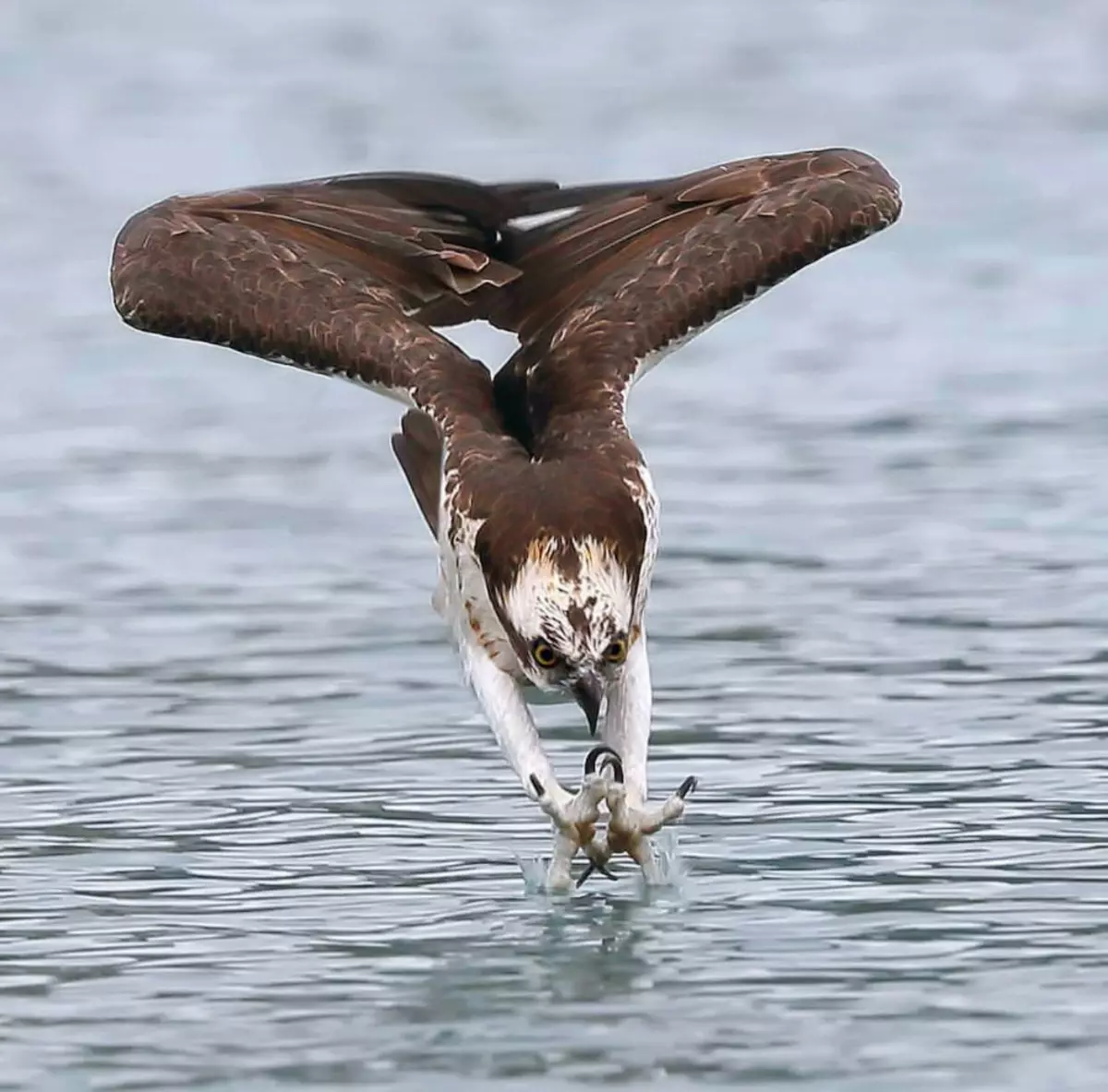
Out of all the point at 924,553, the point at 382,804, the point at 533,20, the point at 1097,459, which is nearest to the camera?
the point at 382,804

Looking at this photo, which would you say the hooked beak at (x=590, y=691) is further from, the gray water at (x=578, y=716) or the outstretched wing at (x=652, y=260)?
the outstretched wing at (x=652, y=260)

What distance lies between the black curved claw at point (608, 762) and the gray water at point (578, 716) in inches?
16.2

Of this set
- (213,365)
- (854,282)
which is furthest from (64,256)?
(854,282)

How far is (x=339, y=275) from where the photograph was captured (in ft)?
42.4

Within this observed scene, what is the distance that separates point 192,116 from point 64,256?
4026 millimetres

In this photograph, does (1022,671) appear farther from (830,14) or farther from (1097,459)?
(830,14)

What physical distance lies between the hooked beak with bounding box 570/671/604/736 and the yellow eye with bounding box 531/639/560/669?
95mm

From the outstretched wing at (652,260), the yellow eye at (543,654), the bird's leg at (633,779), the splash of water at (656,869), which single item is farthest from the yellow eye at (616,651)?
the outstretched wing at (652,260)

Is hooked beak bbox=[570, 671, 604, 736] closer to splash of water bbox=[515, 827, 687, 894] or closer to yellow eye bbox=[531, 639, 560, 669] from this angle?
yellow eye bbox=[531, 639, 560, 669]

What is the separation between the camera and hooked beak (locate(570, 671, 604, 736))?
1108 cm

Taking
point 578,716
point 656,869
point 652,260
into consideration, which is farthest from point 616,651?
point 578,716

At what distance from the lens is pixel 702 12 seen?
29906 millimetres

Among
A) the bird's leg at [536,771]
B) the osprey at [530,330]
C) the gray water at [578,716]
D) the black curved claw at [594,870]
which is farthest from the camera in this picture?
the black curved claw at [594,870]

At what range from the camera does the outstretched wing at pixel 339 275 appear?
40.9 ft
